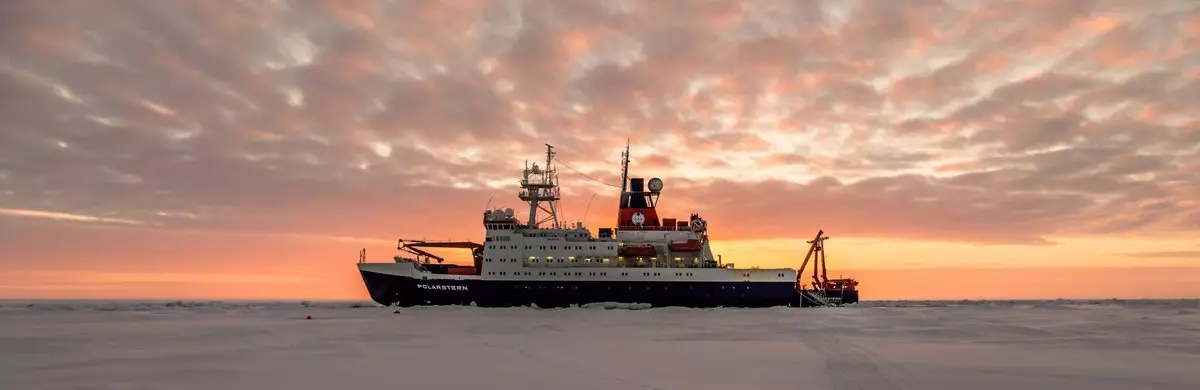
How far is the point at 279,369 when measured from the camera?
1797 cm

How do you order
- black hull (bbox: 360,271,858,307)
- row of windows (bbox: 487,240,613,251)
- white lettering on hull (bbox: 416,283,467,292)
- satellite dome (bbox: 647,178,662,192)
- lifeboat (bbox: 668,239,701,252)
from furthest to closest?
satellite dome (bbox: 647,178,662,192) < lifeboat (bbox: 668,239,701,252) < row of windows (bbox: 487,240,613,251) < white lettering on hull (bbox: 416,283,467,292) < black hull (bbox: 360,271,858,307)

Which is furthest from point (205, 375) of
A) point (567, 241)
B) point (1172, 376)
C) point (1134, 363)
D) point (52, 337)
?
point (567, 241)

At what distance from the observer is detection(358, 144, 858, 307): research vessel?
6253 cm

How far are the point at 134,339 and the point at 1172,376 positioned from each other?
3437 cm

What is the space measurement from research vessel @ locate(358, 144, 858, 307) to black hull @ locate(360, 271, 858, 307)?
3.4 inches

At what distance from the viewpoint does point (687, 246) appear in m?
65.2

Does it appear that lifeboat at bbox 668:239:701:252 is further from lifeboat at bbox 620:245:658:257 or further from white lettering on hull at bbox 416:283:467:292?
white lettering on hull at bbox 416:283:467:292

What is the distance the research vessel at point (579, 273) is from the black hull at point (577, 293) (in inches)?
3.4

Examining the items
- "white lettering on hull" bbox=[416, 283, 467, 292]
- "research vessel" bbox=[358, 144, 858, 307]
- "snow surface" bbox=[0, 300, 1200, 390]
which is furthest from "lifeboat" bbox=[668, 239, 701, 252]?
"snow surface" bbox=[0, 300, 1200, 390]

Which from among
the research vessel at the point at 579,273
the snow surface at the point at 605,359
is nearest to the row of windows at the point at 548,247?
the research vessel at the point at 579,273

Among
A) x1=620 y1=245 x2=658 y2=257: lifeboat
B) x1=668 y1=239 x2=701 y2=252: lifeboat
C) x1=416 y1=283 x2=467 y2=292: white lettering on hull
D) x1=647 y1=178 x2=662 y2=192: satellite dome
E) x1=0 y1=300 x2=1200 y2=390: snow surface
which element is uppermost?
x1=647 y1=178 x2=662 y2=192: satellite dome

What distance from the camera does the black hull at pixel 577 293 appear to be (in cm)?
6231

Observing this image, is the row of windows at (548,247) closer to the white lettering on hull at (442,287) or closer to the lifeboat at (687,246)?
the white lettering on hull at (442,287)

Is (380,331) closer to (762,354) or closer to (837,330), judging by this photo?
(762,354)
